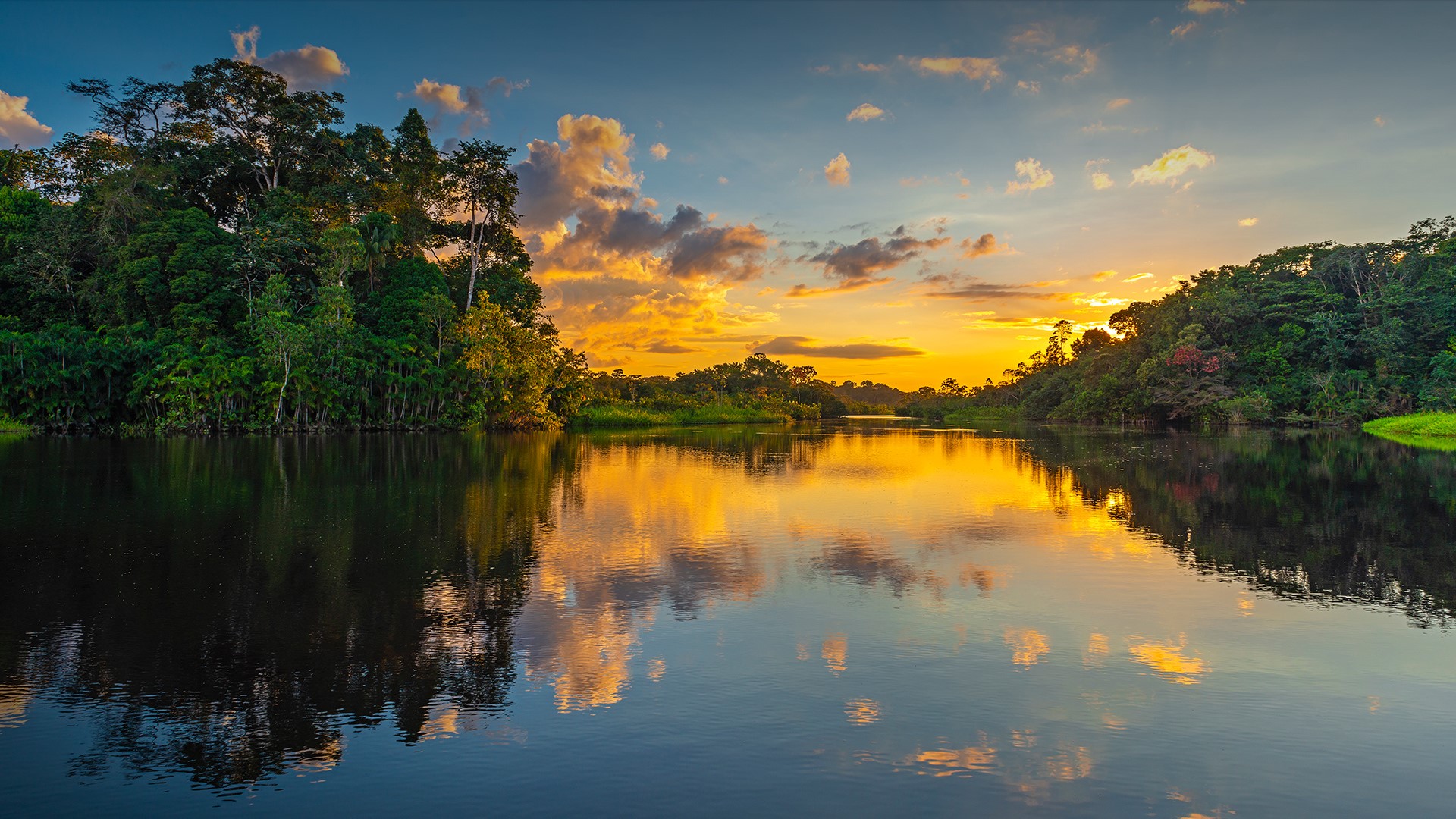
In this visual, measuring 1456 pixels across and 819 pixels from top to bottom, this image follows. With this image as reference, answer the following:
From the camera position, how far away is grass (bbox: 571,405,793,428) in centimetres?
5397

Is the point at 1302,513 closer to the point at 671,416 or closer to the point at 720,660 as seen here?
the point at 720,660

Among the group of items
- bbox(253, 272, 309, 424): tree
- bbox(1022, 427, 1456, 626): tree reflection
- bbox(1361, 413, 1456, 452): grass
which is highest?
bbox(253, 272, 309, 424): tree

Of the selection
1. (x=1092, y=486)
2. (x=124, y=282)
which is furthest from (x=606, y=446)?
(x=124, y=282)

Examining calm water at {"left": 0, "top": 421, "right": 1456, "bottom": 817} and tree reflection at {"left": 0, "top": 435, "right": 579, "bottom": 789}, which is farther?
tree reflection at {"left": 0, "top": 435, "right": 579, "bottom": 789}

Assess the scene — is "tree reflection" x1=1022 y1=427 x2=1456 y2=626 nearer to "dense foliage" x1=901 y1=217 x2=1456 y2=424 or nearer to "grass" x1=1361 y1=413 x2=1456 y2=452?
"grass" x1=1361 y1=413 x2=1456 y2=452

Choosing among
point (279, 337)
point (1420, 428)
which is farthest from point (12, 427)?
point (1420, 428)

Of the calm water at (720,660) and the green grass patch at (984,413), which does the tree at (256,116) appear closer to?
the calm water at (720,660)

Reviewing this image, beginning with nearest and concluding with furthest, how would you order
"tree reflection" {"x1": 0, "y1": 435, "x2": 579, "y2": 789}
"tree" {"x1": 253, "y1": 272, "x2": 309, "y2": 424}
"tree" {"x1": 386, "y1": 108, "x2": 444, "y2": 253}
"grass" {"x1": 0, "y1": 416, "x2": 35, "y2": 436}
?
"tree reflection" {"x1": 0, "y1": 435, "x2": 579, "y2": 789} → "grass" {"x1": 0, "y1": 416, "x2": 35, "y2": 436} → "tree" {"x1": 253, "y1": 272, "x2": 309, "y2": 424} → "tree" {"x1": 386, "y1": 108, "x2": 444, "y2": 253}

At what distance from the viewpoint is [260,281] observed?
38.0m

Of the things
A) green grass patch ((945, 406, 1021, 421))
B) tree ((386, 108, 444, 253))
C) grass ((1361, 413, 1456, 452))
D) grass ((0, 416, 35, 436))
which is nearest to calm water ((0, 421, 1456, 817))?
grass ((0, 416, 35, 436))

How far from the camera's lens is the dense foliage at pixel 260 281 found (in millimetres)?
33406

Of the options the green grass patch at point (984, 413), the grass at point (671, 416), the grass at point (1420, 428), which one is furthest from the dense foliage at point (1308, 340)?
the grass at point (671, 416)

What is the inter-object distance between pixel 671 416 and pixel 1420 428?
148 feet

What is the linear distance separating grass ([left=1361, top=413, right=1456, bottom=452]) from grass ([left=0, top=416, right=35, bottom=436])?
56307 mm
